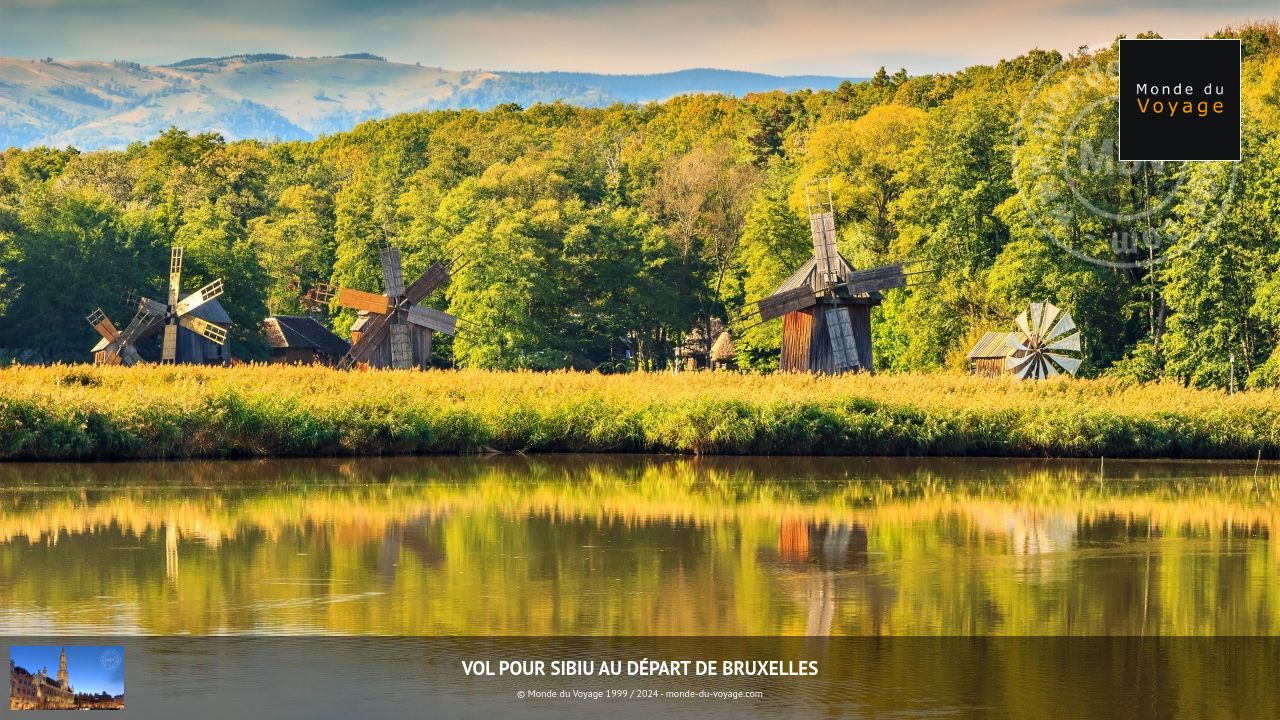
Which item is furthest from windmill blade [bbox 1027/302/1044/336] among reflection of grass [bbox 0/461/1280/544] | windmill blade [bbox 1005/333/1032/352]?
reflection of grass [bbox 0/461/1280/544]

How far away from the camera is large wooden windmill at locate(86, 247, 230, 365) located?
51.9 m

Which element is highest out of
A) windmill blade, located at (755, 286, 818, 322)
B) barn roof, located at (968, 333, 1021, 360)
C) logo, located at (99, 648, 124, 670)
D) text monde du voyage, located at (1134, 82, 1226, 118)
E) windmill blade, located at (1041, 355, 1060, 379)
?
text monde du voyage, located at (1134, 82, 1226, 118)

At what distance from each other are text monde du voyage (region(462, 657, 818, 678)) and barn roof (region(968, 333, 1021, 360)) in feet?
118

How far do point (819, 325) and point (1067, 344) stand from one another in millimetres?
7492

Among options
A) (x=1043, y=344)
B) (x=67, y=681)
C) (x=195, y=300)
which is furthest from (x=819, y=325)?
(x=67, y=681)

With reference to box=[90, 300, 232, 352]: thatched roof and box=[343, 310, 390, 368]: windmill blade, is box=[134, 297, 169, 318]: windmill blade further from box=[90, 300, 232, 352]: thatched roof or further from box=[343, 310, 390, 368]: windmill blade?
box=[343, 310, 390, 368]: windmill blade

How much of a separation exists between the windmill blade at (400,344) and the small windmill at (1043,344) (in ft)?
57.3

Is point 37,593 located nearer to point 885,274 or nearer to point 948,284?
point 885,274

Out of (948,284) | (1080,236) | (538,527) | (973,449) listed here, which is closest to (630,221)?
(948,284)

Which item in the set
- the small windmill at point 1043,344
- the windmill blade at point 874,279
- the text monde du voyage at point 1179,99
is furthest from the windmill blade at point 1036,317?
the text monde du voyage at point 1179,99

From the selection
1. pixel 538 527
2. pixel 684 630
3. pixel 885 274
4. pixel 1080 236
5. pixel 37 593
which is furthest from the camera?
pixel 1080 236

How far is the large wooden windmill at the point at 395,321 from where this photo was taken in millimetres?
48156

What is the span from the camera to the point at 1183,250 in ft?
154

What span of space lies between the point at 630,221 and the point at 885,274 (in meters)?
21.3
